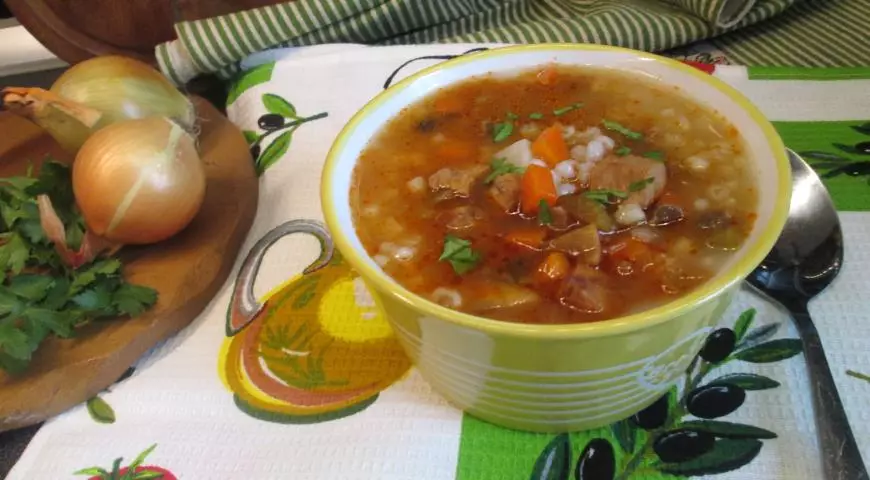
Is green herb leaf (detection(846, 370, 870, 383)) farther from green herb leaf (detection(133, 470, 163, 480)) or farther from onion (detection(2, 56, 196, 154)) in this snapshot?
onion (detection(2, 56, 196, 154))

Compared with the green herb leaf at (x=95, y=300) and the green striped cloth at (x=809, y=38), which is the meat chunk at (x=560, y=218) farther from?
the green striped cloth at (x=809, y=38)

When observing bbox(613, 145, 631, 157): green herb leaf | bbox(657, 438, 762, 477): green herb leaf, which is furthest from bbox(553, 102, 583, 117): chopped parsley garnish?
bbox(657, 438, 762, 477): green herb leaf

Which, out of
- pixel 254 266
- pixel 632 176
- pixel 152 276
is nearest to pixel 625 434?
pixel 632 176

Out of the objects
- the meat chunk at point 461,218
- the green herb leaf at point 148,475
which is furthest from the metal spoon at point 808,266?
the green herb leaf at point 148,475

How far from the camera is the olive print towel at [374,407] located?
828mm

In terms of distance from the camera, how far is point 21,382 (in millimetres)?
973

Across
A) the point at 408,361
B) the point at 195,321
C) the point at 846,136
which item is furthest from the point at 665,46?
the point at 195,321

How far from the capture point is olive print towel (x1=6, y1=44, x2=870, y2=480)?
0.83 meters

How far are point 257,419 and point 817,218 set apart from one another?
787 mm

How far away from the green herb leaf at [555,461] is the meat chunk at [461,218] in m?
0.27

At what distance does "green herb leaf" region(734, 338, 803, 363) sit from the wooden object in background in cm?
118

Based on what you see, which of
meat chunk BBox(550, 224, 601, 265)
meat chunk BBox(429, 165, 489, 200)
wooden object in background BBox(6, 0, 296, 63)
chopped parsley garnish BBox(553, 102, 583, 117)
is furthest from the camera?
wooden object in background BBox(6, 0, 296, 63)

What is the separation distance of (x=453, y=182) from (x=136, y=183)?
0.52 metres

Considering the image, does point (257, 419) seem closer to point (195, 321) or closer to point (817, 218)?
point (195, 321)
